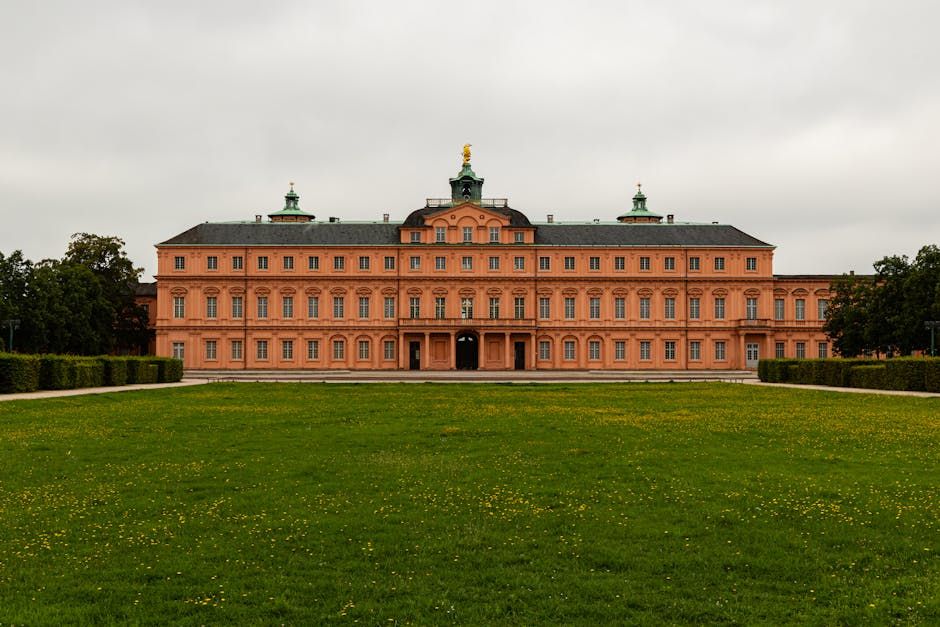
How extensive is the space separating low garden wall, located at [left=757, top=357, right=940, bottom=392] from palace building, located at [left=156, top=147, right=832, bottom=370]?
27.1 m

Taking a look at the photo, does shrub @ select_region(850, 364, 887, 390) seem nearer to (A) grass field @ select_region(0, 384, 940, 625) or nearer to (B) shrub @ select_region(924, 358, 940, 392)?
(B) shrub @ select_region(924, 358, 940, 392)

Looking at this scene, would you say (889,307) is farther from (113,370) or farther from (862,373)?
(113,370)

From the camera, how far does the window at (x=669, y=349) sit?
243 feet

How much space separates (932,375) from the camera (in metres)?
33.9

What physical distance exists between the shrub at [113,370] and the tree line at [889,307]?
48.2 meters

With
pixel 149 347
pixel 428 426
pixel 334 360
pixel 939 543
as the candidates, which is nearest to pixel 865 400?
pixel 428 426

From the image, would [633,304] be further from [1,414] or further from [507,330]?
[1,414]

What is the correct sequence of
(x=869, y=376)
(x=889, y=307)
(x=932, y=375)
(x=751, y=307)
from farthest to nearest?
(x=751, y=307) < (x=889, y=307) < (x=869, y=376) < (x=932, y=375)

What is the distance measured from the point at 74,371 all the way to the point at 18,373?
408 cm

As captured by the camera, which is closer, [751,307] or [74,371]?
[74,371]

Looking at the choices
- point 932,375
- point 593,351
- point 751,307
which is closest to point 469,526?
point 932,375

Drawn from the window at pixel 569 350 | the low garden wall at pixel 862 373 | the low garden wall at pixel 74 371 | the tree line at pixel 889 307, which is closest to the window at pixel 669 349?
the window at pixel 569 350

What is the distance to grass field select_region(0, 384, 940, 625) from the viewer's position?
6648mm

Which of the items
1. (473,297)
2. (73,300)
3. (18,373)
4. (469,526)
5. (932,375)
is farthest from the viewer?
(473,297)
